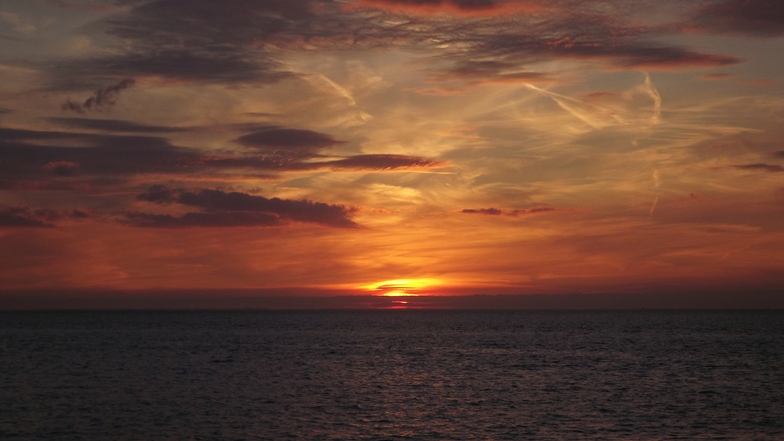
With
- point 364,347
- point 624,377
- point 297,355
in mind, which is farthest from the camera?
point 364,347

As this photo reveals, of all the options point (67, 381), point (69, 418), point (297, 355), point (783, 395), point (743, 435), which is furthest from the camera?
point (297, 355)

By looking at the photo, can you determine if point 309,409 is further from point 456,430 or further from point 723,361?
point 723,361

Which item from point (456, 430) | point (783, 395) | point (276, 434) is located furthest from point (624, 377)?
point (276, 434)

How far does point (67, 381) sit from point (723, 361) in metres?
75.2

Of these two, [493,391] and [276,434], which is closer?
[276,434]

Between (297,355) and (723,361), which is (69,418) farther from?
(723,361)

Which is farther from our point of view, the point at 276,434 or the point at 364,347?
the point at 364,347

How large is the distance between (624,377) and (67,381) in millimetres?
53426

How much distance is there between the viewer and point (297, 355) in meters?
103

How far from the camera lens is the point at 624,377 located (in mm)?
72938

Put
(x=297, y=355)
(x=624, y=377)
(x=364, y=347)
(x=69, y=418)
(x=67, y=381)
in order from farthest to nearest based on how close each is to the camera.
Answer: (x=364, y=347), (x=297, y=355), (x=624, y=377), (x=67, y=381), (x=69, y=418)

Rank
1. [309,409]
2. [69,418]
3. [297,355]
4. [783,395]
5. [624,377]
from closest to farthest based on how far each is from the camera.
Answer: [69,418] < [309,409] < [783,395] < [624,377] < [297,355]

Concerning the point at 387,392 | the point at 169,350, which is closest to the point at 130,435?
the point at 387,392

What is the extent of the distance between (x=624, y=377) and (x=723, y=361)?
25968mm
